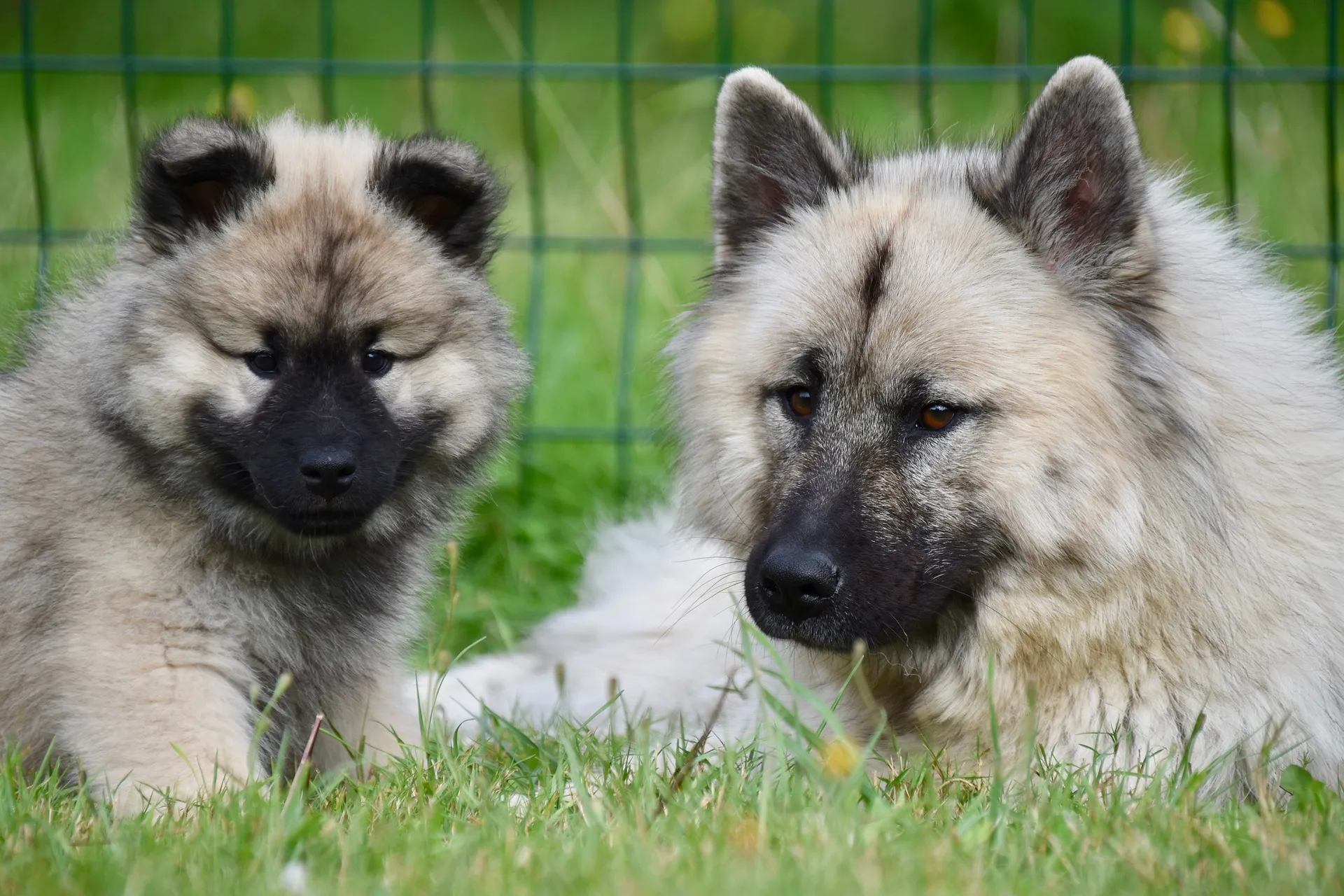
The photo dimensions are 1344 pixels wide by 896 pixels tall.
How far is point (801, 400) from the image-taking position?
2.82 m

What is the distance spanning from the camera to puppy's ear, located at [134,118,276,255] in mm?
2742

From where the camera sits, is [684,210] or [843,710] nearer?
[843,710]

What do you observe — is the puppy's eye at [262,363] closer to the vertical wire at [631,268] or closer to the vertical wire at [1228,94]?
the vertical wire at [631,268]

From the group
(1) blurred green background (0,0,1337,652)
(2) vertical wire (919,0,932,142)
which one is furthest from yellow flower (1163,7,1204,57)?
(2) vertical wire (919,0,932,142)

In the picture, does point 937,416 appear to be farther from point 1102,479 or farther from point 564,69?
point 564,69

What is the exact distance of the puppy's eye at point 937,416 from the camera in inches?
104

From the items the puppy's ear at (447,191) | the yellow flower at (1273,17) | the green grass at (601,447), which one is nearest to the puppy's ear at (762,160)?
the green grass at (601,447)

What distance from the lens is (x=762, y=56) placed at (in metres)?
7.74

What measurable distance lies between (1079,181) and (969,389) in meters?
0.45

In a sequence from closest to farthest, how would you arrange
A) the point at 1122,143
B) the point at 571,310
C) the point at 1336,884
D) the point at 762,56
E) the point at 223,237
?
the point at 1336,884, the point at 1122,143, the point at 223,237, the point at 571,310, the point at 762,56

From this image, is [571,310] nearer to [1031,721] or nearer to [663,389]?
[663,389]

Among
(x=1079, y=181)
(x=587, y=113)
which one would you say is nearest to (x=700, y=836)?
(x=1079, y=181)

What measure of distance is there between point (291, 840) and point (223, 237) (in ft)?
4.24

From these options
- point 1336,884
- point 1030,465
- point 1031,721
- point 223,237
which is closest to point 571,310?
point 223,237
